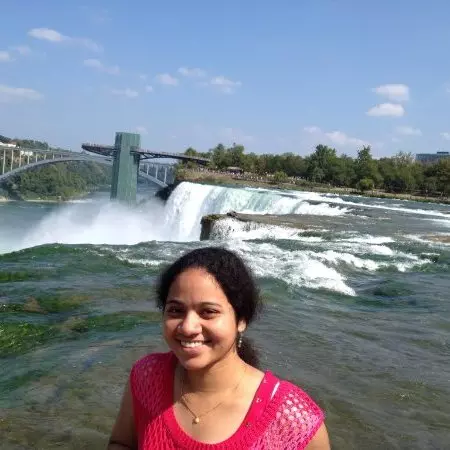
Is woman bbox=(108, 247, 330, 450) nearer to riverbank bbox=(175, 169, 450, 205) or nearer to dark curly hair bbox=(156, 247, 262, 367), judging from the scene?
dark curly hair bbox=(156, 247, 262, 367)

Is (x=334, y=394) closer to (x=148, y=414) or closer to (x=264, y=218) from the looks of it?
(x=148, y=414)

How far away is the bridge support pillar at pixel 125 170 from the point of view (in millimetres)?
42531

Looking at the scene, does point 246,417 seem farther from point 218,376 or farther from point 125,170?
point 125,170

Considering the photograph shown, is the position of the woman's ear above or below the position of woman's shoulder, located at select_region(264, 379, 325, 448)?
above

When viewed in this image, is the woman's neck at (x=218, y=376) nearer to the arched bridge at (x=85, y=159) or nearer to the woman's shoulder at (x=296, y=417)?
the woman's shoulder at (x=296, y=417)

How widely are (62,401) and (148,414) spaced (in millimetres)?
2551

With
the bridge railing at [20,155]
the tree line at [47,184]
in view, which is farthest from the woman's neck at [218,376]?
the tree line at [47,184]

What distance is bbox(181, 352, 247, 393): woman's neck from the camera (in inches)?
59.0

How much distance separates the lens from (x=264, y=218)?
53.6ft

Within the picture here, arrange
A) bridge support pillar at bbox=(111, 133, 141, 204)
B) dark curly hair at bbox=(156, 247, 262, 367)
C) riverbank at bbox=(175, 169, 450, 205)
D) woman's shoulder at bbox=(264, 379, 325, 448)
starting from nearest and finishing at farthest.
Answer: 1. woman's shoulder at bbox=(264, 379, 325, 448)
2. dark curly hair at bbox=(156, 247, 262, 367)
3. bridge support pillar at bbox=(111, 133, 141, 204)
4. riverbank at bbox=(175, 169, 450, 205)

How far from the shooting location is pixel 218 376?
1503mm

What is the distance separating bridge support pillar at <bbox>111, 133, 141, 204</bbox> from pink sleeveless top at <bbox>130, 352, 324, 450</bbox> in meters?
41.7

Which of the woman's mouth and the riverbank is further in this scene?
the riverbank

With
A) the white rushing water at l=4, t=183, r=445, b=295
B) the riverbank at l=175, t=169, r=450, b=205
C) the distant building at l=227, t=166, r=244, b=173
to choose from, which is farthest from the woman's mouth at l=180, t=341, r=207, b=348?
the distant building at l=227, t=166, r=244, b=173
